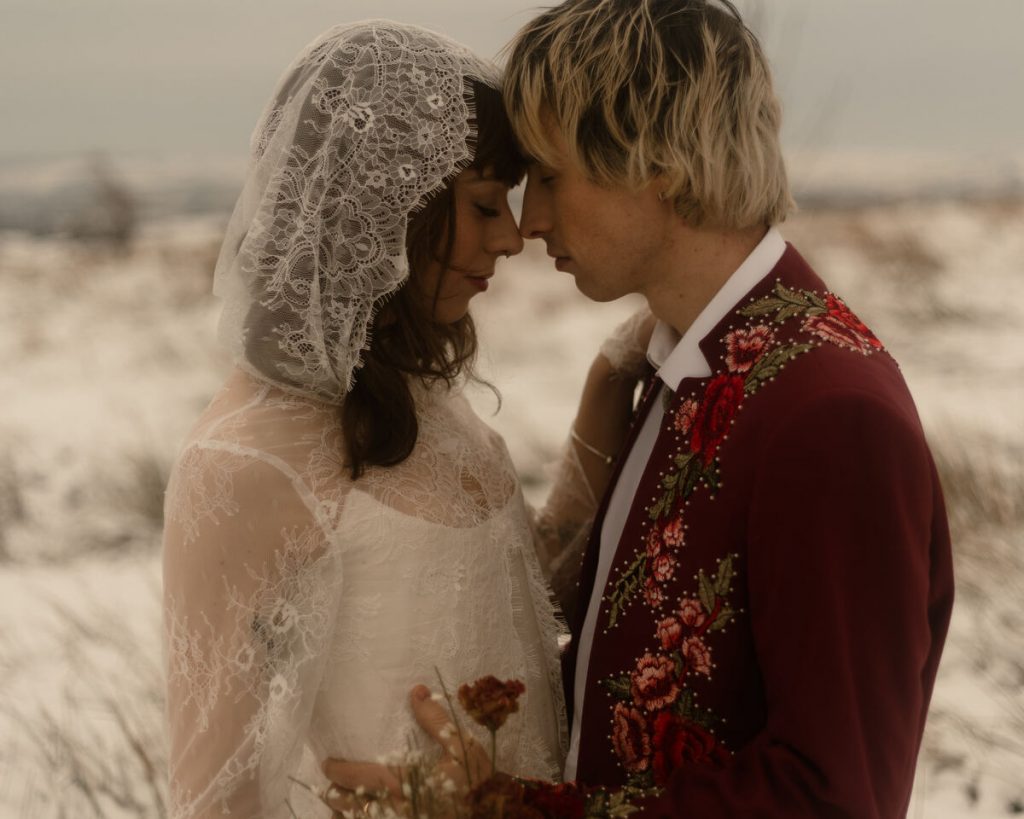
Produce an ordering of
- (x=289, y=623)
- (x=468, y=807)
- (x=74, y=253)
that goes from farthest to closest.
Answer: (x=74, y=253), (x=289, y=623), (x=468, y=807)

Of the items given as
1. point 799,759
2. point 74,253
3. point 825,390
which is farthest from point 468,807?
point 74,253

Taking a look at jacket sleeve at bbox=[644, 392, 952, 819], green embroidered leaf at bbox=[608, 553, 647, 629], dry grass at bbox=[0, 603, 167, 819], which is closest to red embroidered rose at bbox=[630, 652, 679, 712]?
green embroidered leaf at bbox=[608, 553, 647, 629]

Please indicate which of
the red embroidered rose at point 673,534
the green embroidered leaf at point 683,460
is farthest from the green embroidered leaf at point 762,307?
the red embroidered rose at point 673,534

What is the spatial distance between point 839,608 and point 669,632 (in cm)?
35

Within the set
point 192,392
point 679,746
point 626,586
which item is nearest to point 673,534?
point 626,586

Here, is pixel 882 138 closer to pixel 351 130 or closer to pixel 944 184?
pixel 944 184

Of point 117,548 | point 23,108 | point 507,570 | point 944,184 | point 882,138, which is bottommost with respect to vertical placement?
point 23,108

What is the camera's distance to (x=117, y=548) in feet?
21.6

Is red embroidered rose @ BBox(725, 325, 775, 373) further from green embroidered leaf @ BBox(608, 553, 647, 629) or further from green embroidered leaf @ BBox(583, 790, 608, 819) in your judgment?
green embroidered leaf @ BBox(583, 790, 608, 819)

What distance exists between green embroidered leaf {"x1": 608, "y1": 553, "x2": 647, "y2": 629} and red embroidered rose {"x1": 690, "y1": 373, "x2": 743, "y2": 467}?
235mm

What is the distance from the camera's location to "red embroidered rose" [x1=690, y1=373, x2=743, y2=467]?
1.93 m

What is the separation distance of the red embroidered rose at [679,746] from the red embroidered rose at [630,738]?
1.0 inches

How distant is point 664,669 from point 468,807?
588 mm

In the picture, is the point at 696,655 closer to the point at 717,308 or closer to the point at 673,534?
the point at 673,534
